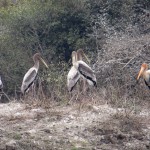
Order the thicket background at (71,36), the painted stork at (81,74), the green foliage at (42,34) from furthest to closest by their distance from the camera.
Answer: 1. the green foliage at (42,34)
2. the thicket background at (71,36)
3. the painted stork at (81,74)

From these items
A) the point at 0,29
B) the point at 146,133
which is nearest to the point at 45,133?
the point at 146,133

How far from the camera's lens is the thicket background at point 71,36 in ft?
52.3

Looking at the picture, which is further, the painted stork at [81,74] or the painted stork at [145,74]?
the painted stork at [81,74]

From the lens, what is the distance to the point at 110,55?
52.1 ft

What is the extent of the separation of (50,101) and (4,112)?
35.5 inches

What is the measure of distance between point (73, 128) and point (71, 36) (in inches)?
341

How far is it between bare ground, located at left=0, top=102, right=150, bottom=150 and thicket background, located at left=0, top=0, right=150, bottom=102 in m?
3.88

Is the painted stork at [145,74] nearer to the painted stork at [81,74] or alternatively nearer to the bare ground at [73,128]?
the painted stork at [81,74]

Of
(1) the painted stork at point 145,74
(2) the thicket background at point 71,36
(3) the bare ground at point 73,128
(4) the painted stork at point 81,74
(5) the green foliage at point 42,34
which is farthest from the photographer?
(5) the green foliage at point 42,34

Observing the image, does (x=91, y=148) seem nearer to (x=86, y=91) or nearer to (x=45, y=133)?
(x=45, y=133)

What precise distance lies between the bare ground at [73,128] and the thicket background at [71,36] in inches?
153

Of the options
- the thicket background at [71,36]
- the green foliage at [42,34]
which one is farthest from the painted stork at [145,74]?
the green foliage at [42,34]

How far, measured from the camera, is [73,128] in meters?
11.1

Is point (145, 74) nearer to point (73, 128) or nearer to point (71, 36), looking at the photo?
point (73, 128)
